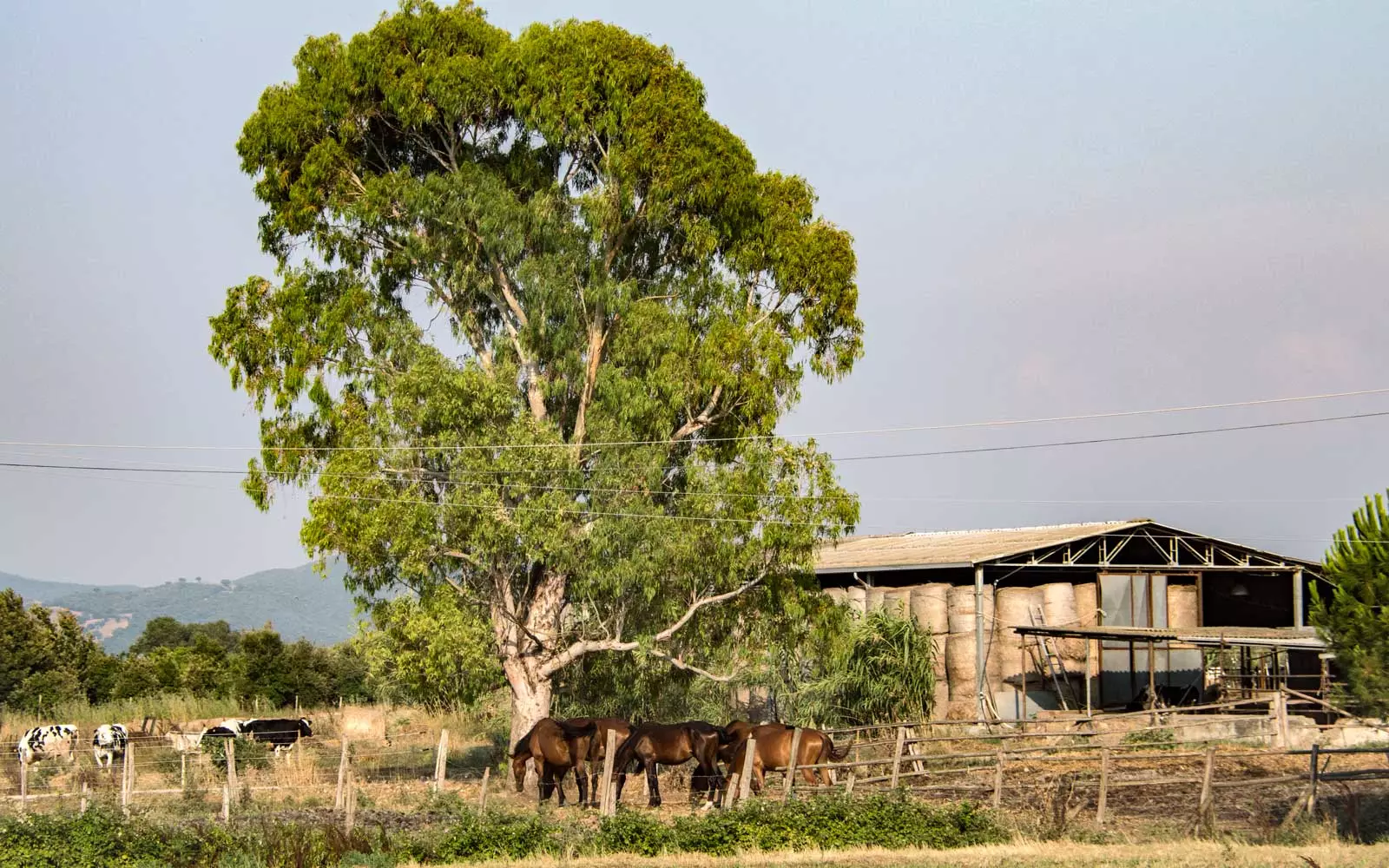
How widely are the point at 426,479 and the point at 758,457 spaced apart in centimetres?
690

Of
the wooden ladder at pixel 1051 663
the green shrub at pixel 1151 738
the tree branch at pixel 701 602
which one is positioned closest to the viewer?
the green shrub at pixel 1151 738

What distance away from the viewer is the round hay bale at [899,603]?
36062mm

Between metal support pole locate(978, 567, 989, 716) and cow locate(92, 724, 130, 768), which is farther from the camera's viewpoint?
metal support pole locate(978, 567, 989, 716)

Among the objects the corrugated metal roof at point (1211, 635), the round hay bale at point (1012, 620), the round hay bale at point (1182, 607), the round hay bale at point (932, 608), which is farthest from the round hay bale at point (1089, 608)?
the round hay bale at point (932, 608)

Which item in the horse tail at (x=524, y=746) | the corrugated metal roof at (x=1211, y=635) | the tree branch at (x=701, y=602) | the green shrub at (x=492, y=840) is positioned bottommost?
the green shrub at (x=492, y=840)

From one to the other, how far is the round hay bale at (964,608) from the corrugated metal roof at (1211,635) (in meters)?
1.20

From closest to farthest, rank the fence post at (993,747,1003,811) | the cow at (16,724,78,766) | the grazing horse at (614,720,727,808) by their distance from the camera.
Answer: the fence post at (993,747,1003,811)
the grazing horse at (614,720,727,808)
the cow at (16,724,78,766)

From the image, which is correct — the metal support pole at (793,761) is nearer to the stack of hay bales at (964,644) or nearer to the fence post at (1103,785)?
the fence post at (1103,785)

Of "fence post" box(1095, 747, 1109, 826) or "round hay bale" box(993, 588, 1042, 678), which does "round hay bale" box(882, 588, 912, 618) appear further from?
"fence post" box(1095, 747, 1109, 826)

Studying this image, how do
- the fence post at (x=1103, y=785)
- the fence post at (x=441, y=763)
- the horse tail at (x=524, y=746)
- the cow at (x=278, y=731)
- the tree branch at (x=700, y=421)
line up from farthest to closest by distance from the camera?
the cow at (x=278, y=731) < the tree branch at (x=700, y=421) < the fence post at (x=441, y=763) < the horse tail at (x=524, y=746) < the fence post at (x=1103, y=785)

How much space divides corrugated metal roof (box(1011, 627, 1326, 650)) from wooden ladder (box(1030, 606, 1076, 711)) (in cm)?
145

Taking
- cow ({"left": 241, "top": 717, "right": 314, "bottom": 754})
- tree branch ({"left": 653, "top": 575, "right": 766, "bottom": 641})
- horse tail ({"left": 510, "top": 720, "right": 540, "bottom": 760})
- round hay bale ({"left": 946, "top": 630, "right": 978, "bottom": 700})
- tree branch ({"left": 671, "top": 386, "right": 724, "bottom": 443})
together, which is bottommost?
cow ({"left": 241, "top": 717, "right": 314, "bottom": 754})

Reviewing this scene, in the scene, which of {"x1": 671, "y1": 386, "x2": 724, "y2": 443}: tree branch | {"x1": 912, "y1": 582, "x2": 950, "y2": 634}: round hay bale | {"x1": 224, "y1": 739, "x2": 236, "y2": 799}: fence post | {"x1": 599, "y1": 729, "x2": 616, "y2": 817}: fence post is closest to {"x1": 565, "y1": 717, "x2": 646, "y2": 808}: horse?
{"x1": 599, "y1": 729, "x2": 616, "y2": 817}: fence post

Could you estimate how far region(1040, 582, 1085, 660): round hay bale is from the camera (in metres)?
35.3
